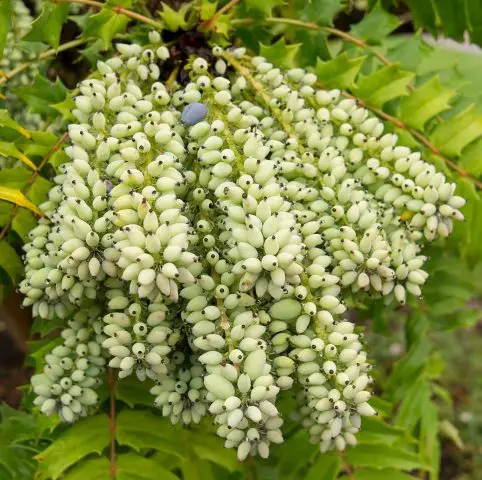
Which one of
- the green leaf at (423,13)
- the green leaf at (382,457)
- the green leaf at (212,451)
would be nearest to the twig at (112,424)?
the green leaf at (212,451)

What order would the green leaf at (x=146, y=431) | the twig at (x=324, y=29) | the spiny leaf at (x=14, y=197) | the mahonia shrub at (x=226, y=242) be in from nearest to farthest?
the mahonia shrub at (x=226, y=242) < the spiny leaf at (x=14, y=197) < the green leaf at (x=146, y=431) < the twig at (x=324, y=29)

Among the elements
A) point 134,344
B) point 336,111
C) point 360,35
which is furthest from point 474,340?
point 134,344

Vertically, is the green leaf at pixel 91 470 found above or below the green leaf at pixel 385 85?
below

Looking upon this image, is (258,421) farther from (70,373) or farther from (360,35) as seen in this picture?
(360,35)

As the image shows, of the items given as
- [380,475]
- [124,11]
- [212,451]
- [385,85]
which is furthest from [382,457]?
[124,11]

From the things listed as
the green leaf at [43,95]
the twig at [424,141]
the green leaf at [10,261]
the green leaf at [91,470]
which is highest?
the twig at [424,141]

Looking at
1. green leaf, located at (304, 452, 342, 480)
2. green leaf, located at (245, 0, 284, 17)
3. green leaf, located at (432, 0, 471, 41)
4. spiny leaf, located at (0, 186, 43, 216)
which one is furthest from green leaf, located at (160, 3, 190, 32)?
green leaf, located at (304, 452, 342, 480)

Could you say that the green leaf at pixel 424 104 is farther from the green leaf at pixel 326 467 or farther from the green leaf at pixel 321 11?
the green leaf at pixel 326 467

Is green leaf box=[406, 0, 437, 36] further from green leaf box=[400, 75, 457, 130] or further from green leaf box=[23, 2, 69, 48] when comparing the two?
green leaf box=[23, 2, 69, 48]
